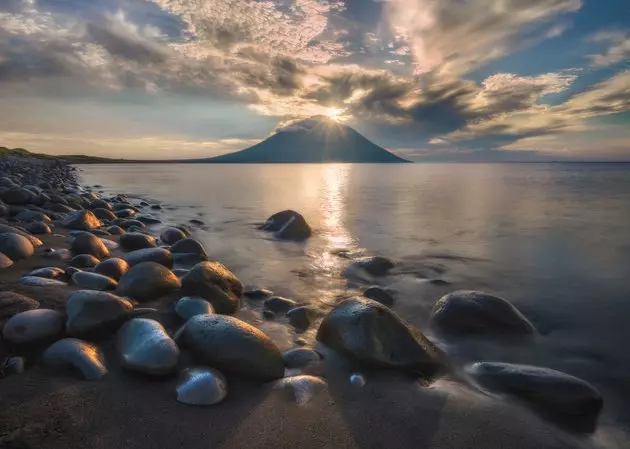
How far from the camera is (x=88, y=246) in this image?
6.14m

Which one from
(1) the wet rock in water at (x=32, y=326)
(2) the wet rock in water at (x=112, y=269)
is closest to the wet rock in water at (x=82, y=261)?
(2) the wet rock in water at (x=112, y=269)

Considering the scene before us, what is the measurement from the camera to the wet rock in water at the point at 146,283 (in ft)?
14.2

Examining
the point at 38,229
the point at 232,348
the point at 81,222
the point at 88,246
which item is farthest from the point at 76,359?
the point at 81,222

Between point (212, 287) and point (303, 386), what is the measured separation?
7.11 feet

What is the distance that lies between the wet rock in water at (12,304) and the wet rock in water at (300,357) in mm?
2522

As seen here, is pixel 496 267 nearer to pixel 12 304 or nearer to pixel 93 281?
pixel 93 281

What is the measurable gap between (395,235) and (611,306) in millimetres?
6571

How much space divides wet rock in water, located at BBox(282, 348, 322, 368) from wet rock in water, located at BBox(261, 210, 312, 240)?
7.08 m

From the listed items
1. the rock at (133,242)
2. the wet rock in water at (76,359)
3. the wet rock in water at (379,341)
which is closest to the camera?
the wet rock in water at (76,359)

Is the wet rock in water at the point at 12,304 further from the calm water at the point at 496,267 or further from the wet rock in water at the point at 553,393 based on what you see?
the wet rock in water at the point at 553,393

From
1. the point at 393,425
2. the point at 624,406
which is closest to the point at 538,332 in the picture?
the point at 624,406

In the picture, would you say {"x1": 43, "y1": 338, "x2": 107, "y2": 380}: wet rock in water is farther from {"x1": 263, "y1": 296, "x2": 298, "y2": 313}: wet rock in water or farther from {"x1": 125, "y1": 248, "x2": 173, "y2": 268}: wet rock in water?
{"x1": 125, "y1": 248, "x2": 173, "y2": 268}: wet rock in water

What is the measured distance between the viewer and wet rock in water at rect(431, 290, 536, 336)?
14.4ft

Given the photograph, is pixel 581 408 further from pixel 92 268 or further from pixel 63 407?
pixel 92 268
